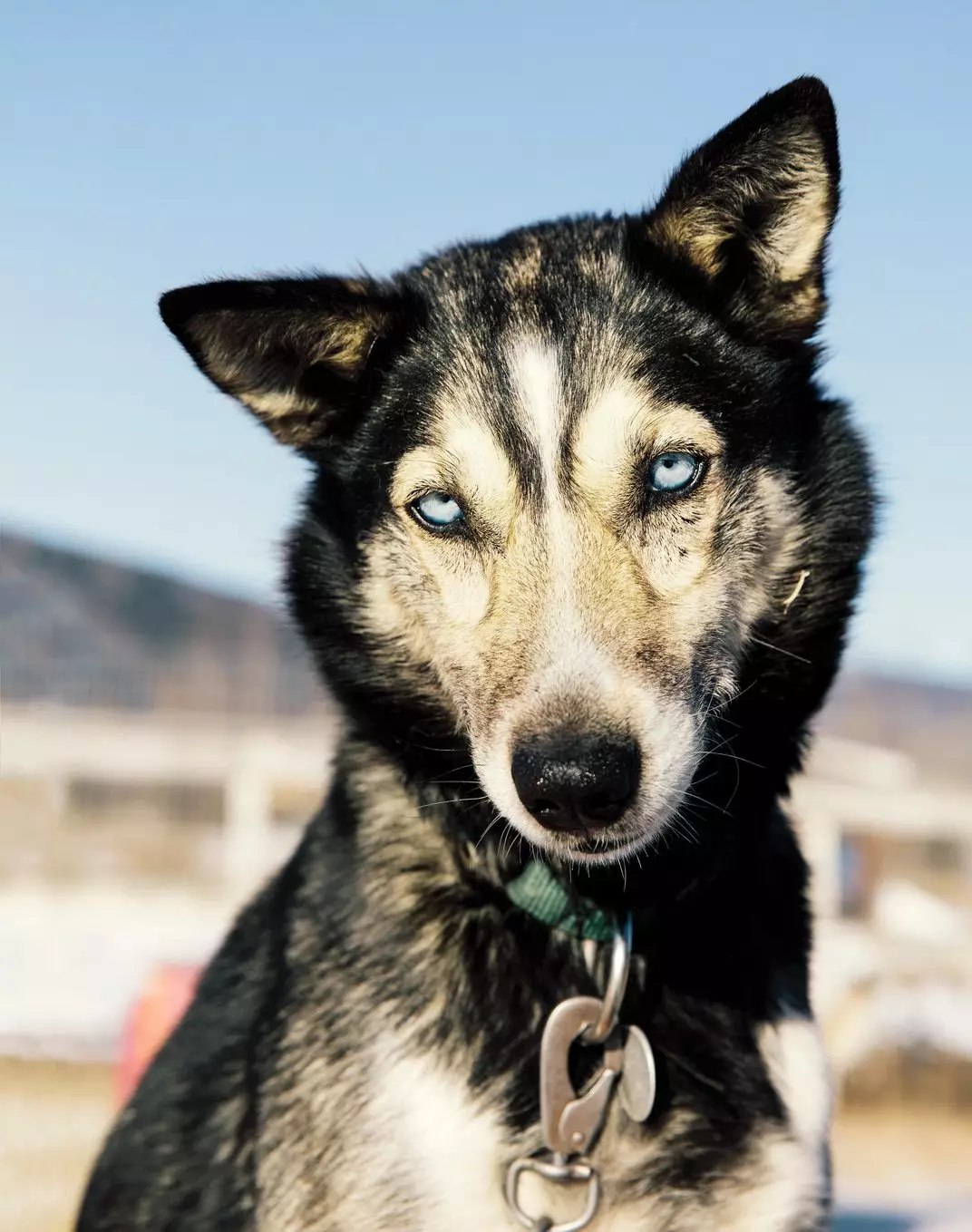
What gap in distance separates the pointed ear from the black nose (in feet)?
3.44

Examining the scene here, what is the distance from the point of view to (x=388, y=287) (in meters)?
2.93

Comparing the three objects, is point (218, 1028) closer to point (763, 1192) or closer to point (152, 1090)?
point (152, 1090)

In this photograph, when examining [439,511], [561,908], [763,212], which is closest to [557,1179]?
[561,908]

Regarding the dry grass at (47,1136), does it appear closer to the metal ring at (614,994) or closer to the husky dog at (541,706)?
the husky dog at (541,706)

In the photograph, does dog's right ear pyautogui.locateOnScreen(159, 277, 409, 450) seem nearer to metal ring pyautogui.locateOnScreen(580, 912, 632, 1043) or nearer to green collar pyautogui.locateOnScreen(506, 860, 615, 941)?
green collar pyautogui.locateOnScreen(506, 860, 615, 941)

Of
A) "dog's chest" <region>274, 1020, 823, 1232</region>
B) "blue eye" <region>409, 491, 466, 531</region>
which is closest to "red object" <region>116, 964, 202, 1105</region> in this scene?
"dog's chest" <region>274, 1020, 823, 1232</region>

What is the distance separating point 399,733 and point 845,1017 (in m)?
6.36

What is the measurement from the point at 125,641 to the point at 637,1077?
141 ft

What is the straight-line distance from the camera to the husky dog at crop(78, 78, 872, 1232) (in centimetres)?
239

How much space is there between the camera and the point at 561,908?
8.49 ft

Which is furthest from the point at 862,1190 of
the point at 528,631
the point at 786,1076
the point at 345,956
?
the point at 528,631

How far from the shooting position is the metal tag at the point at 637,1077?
241 centimetres

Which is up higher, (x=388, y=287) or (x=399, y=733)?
(x=388, y=287)

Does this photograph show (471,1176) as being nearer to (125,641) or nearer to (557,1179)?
(557,1179)
